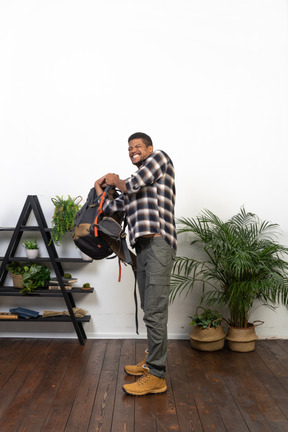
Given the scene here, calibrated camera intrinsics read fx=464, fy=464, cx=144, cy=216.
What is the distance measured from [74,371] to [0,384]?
49 centimetres

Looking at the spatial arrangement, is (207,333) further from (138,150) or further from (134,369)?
(138,150)

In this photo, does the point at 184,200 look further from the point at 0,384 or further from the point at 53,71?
the point at 0,384

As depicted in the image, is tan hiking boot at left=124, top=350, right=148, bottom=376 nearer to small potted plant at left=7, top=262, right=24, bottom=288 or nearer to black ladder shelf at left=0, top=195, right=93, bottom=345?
black ladder shelf at left=0, top=195, right=93, bottom=345

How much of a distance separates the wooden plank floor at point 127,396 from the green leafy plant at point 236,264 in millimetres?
403

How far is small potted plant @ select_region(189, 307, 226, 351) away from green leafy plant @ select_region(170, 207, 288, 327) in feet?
0.41

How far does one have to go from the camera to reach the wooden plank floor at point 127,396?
239 centimetres

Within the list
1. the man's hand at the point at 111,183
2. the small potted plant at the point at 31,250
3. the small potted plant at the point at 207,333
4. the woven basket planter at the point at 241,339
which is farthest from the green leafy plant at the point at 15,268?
the woven basket planter at the point at 241,339

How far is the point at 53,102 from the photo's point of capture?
3867 millimetres

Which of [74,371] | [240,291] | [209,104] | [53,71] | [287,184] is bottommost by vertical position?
[74,371]

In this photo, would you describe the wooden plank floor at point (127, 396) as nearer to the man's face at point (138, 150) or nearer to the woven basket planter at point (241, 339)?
the woven basket planter at point (241, 339)

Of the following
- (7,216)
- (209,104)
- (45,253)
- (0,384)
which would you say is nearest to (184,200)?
(209,104)

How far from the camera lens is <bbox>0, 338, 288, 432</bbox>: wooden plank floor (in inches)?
94.0

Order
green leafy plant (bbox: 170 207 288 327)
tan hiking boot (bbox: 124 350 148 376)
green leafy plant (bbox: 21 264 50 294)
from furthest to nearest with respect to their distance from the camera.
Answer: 1. green leafy plant (bbox: 21 264 50 294)
2. green leafy plant (bbox: 170 207 288 327)
3. tan hiking boot (bbox: 124 350 148 376)

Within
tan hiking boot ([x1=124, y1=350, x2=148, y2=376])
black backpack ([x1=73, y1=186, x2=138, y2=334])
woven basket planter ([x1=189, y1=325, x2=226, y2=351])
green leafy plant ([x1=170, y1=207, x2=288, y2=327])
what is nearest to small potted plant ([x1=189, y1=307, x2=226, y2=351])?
woven basket planter ([x1=189, y1=325, x2=226, y2=351])
